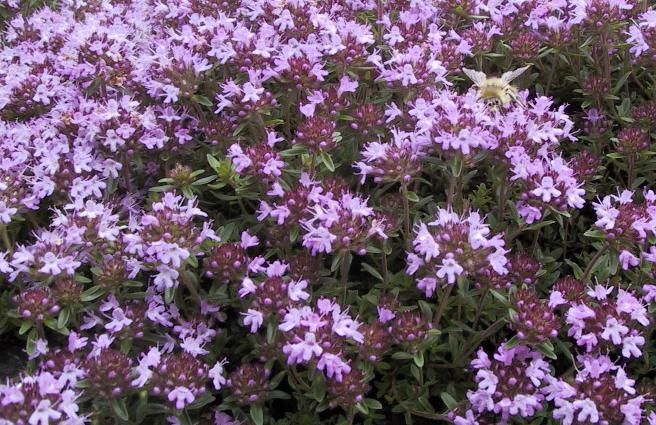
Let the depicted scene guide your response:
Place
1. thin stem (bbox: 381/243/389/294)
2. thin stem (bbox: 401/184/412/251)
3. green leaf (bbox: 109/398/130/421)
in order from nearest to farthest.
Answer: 1. green leaf (bbox: 109/398/130/421)
2. thin stem (bbox: 401/184/412/251)
3. thin stem (bbox: 381/243/389/294)

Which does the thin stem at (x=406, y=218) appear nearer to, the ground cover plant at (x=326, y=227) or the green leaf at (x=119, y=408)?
the ground cover plant at (x=326, y=227)

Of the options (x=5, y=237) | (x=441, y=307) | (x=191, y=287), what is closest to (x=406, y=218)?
(x=441, y=307)

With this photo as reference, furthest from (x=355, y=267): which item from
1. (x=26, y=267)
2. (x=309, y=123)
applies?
(x=26, y=267)

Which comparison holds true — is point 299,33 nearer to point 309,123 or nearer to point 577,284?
point 309,123

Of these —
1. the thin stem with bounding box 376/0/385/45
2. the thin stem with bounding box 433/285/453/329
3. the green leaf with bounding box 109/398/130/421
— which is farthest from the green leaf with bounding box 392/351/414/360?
the thin stem with bounding box 376/0/385/45

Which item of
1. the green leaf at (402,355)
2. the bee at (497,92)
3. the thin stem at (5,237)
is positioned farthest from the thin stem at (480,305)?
the thin stem at (5,237)

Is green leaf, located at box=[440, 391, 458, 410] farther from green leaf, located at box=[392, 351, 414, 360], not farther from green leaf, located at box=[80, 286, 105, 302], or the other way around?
green leaf, located at box=[80, 286, 105, 302]
